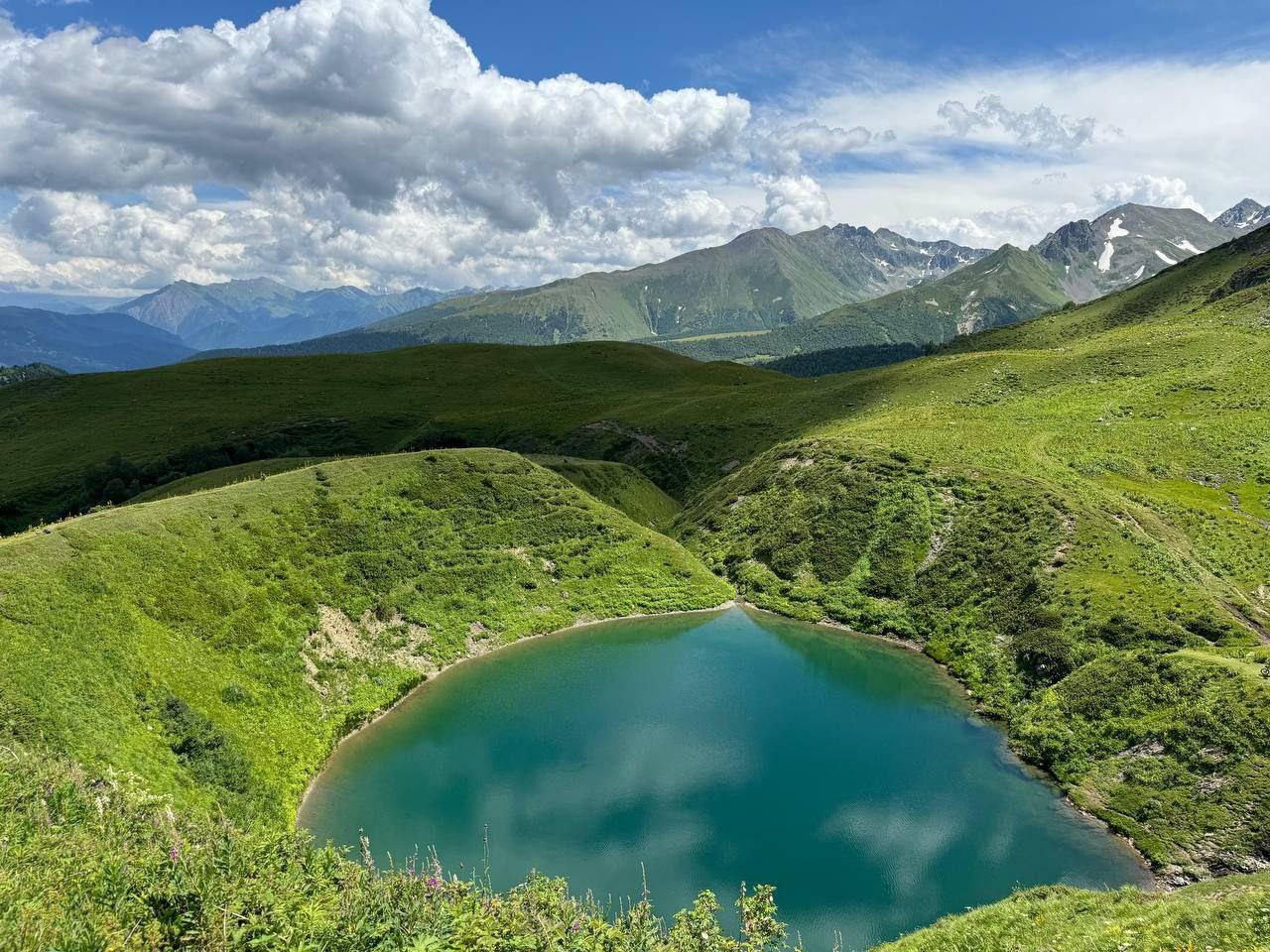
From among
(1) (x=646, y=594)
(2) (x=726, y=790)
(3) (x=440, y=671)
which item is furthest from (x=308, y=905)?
(1) (x=646, y=594)

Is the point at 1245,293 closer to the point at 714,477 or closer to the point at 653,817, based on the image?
the point at 714,477

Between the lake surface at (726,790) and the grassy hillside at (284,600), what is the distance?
405cm

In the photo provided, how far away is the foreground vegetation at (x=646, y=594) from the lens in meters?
20.4

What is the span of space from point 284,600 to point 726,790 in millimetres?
32128

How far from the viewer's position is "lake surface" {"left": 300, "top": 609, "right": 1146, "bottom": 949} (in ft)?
94.1

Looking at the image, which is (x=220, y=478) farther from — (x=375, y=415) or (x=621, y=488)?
(x=375, y=415)

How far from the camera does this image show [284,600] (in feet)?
157

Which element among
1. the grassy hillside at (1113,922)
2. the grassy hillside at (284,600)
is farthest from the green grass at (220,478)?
the grassy hillside at (1113,922)

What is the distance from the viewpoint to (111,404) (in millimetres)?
132375

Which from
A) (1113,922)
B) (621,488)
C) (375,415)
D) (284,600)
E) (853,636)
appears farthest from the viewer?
(375,415)

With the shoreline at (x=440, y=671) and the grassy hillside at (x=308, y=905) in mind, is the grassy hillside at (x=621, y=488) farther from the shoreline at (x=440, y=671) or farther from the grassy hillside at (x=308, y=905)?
the grassy hillside at (x=308, y=905)

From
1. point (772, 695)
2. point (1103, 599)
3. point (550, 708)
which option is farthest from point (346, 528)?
point (1103, 599)

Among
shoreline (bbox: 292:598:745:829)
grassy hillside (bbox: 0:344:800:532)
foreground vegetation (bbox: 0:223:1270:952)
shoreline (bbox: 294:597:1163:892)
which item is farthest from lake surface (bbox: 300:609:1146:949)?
grassy hillside (bbox: 0:344:800:532)

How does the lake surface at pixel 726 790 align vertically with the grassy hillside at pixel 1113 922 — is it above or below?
below
